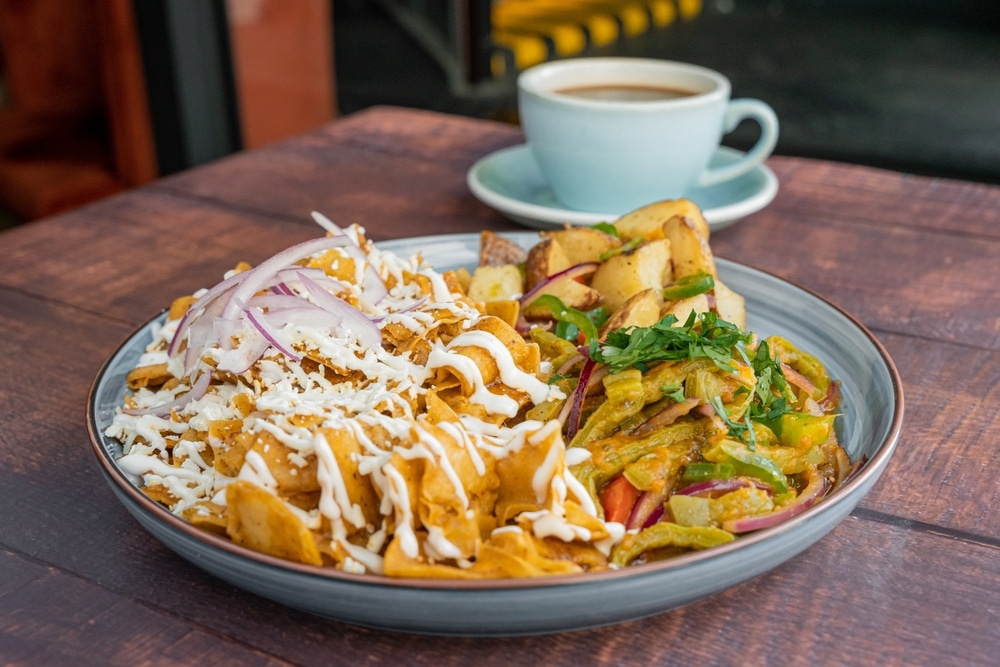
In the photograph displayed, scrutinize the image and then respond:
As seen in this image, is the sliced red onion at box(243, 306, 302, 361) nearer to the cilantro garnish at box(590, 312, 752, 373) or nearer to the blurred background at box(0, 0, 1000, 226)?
the cilantro garnish at box(590, 312, 752, 373)

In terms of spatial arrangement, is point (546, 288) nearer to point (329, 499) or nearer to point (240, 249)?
point (329, 499)

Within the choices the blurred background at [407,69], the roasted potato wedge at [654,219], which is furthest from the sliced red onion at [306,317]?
the blurred background at [407,69]

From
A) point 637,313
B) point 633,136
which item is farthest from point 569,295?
point 633,136

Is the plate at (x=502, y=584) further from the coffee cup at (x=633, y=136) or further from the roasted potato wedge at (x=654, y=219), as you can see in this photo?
the coffee cup at (x=633, y=136)

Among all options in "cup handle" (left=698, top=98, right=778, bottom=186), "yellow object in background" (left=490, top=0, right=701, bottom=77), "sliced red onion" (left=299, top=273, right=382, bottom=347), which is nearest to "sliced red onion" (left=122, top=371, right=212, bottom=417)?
"sliced red onion" (left=299, top=273, right=382, bottom=347)

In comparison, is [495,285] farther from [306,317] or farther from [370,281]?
[306,317]

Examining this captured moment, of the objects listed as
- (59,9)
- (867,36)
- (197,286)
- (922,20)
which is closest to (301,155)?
(197,286)
